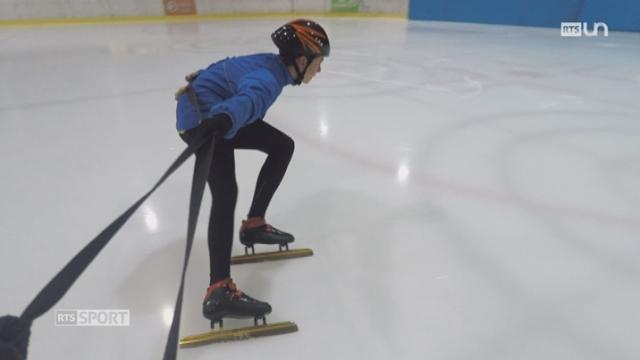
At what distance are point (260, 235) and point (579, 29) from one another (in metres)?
9.72

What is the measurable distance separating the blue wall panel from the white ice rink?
5.86m

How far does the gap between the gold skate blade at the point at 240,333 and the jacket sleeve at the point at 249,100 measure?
20.8 inches

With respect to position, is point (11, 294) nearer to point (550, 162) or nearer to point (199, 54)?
point (550, 162)

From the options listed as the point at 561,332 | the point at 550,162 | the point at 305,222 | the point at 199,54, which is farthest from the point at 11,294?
the point at 199,54

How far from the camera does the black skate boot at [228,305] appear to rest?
1106 millimetres

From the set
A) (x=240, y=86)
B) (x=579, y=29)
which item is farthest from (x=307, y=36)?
(x=579, y=29)

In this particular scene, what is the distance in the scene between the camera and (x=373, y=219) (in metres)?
1.74

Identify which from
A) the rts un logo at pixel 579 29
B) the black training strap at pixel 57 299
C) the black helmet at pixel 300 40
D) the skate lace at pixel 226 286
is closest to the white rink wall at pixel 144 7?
the rts un logo at pixel 579 29

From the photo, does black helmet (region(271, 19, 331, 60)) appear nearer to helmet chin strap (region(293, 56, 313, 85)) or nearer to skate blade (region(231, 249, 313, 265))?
helmet chin strap (region(293, 56, 313, 85))

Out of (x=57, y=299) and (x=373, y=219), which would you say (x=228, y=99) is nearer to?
(x=57, y=299)

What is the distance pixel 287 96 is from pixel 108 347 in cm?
275

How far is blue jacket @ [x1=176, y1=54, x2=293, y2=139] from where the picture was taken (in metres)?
1.02

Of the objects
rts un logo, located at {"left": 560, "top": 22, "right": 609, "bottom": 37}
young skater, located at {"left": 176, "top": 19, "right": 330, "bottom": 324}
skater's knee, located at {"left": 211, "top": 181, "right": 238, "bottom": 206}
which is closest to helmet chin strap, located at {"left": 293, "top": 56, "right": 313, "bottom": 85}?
young skater, located at {"left": 176, "top": 19, "right": 330, "bottom": 324}

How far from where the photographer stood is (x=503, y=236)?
5.32ft
